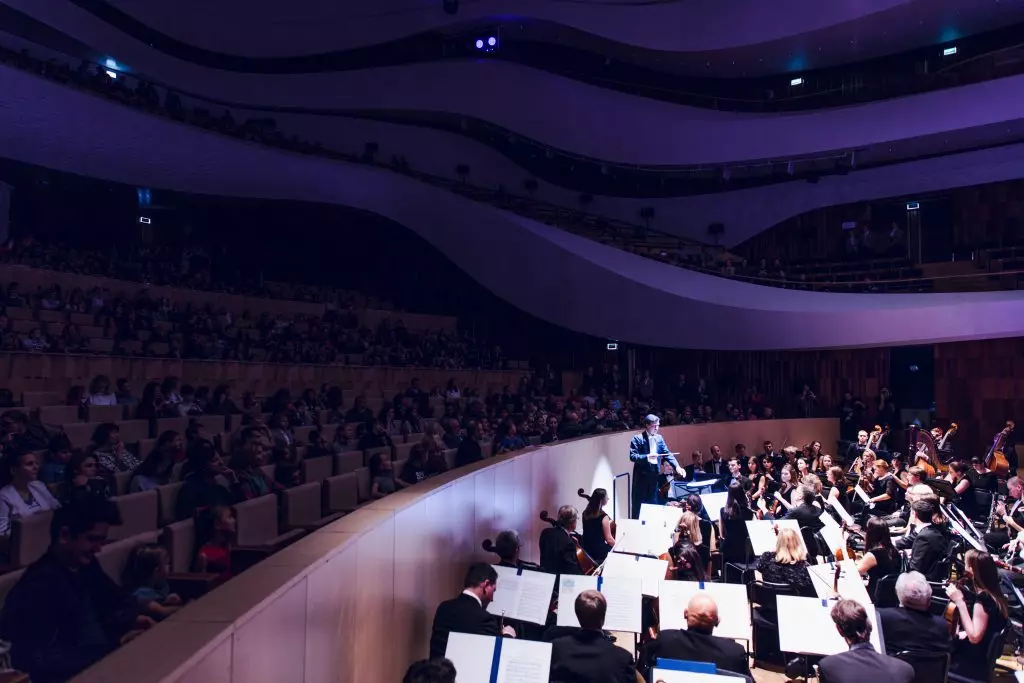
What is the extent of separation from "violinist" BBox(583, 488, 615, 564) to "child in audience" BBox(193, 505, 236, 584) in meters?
3.49

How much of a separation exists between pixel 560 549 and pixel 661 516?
5.36 feet

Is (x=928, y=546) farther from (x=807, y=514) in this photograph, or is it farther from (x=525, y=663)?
(x=525, y=663)

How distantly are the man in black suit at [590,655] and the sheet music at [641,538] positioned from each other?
284cm

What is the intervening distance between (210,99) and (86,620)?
55.8 ft

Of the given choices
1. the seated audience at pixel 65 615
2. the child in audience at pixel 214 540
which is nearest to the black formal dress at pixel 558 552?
the child in audience at pixel 214 540

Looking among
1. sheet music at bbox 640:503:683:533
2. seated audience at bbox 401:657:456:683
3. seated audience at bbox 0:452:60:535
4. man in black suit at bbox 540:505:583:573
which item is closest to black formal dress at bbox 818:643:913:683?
seated audience at bbox 401:657:456:683

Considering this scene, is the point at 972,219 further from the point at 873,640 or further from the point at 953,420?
the point at 873,640

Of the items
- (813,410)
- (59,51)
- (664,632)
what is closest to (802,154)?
(813,410)

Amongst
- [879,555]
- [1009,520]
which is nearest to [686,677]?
[879,555]

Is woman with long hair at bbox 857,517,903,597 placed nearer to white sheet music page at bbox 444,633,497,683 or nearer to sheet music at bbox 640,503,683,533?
sheet music at bbox 640,503,683,533

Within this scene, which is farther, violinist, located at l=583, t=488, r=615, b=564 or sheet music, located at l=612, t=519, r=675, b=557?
violinist, located at l=583, t=488, r=615, b=564

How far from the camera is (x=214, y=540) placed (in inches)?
179

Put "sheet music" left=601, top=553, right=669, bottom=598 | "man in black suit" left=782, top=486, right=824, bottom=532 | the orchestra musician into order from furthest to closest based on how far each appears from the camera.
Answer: "man in black suit" left=782, top=486, right=824, bottom=532 < the orchestra musician < "sheet music" left=601, top=553, right=669, bottom=598

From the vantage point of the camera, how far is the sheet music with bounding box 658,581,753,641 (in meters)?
5.05
